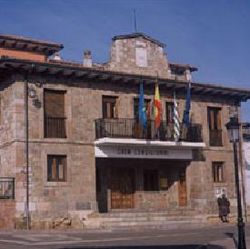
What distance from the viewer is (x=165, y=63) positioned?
2984 cm

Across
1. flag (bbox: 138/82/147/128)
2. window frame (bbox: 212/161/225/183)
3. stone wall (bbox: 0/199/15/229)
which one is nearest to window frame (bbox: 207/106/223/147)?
window frame (bbox: 212/161/225/183)

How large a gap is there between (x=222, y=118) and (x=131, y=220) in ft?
30.8

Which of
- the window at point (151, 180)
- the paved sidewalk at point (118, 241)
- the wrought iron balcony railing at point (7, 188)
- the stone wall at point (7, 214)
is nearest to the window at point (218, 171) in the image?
the window at point (151, 180)

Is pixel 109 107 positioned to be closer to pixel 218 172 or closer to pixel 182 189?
pixel 182 189

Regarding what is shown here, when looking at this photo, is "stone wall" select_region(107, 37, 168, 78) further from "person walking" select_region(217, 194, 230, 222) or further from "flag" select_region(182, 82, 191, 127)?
"person walking" select_region(217, 194, 230, 222)

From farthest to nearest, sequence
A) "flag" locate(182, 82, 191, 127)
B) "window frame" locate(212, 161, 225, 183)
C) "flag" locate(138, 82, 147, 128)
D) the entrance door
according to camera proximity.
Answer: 1. "window frame" locate(212, 161, 225, 183)
2. "flag" locate(182, 82, 191, 127)
3. the entrance door
4. "flag" locate(138, 82, 147, 128)

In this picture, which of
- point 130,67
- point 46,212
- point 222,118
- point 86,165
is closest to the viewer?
point 46,212

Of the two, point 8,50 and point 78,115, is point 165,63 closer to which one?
point 78,115

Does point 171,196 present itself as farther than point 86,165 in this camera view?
Yes

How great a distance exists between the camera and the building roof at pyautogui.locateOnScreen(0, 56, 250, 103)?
24484 mm

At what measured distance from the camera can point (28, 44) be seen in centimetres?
3244

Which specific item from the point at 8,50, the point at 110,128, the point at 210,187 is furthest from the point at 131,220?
the point at 8,50

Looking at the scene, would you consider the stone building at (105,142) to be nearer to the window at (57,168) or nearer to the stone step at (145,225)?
the window at (57,168)

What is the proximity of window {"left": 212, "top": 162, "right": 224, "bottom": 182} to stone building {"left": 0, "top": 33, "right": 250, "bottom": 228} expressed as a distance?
0.06 m
